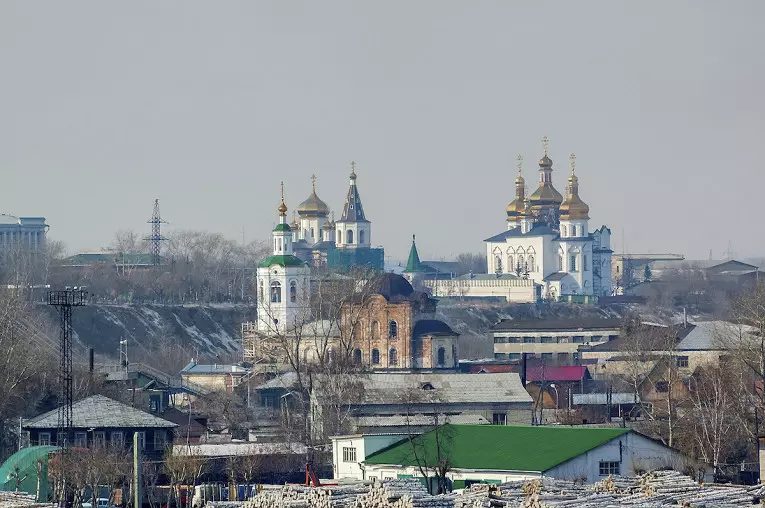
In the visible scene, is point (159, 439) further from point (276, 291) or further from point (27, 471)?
point (276, 291)

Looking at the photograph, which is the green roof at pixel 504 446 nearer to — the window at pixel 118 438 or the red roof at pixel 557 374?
the window at pixel 118 438

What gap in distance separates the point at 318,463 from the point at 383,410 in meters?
11.6

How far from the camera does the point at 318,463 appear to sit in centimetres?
5081

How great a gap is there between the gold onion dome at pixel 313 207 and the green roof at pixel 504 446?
12009cm

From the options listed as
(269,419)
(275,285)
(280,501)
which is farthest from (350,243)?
(280,501)

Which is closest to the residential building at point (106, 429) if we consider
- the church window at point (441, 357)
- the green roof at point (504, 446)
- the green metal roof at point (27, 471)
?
the green metal roof at point (27, 471)

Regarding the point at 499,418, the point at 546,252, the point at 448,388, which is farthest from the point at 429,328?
the point at 546,252

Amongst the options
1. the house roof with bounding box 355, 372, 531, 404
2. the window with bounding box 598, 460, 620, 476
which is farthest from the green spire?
the window with bounding box 598, 460, 620, 476

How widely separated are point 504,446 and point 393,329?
46954 millimetres

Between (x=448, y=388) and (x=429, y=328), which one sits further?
(x=429, y=328)

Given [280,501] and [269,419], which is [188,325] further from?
[280,501]

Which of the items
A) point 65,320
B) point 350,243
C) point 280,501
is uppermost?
point 350,243

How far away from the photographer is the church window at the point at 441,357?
89.4 metres

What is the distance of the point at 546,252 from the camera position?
157 meters
